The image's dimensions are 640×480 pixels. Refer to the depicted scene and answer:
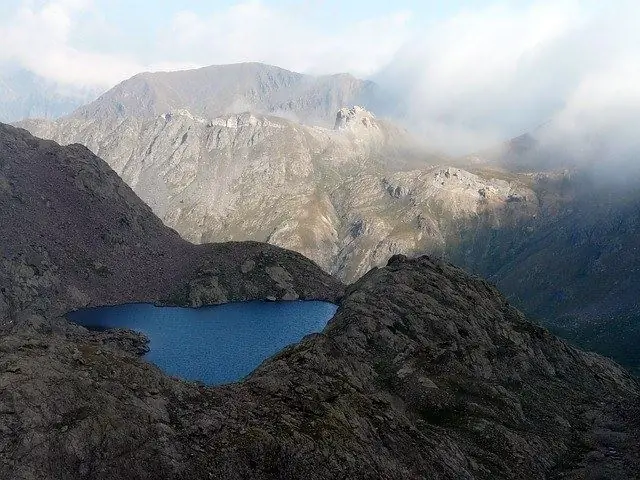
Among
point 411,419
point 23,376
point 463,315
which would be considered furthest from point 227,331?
point 23,376

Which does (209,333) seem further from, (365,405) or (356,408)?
(356,408)

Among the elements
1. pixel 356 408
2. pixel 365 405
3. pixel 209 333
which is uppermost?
pixel 365 405

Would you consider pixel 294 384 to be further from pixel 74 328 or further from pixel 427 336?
pixel 74 328

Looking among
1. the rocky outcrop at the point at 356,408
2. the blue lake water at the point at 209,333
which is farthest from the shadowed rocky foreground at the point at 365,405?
the blue lake water at the point at 209,333

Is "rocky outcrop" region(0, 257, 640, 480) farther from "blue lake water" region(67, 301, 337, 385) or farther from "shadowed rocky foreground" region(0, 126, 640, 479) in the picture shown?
"blue lake water" region(67, 301, 337, 385)

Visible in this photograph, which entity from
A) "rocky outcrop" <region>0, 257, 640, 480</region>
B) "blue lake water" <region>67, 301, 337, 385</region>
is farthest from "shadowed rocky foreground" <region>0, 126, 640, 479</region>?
"blue lake water" <region>67, 301, 337, 385</region>

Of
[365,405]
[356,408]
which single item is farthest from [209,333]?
[356,408]
